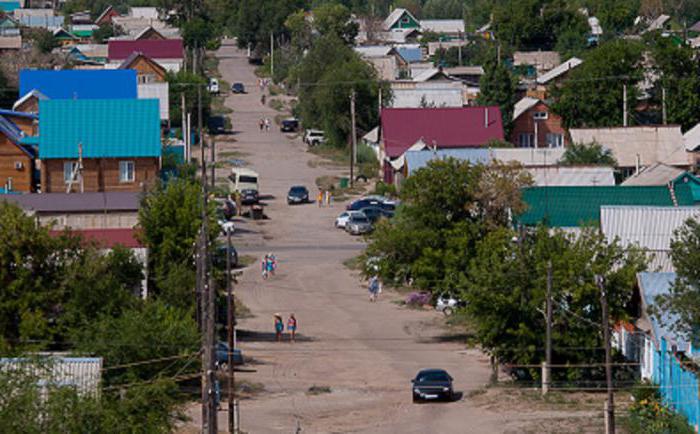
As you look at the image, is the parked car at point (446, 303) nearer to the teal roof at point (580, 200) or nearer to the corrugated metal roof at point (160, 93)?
the teal roof at point (580, 200)

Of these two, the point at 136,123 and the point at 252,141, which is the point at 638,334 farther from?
the point at 252,141

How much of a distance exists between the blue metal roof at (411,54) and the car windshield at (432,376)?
6691cm

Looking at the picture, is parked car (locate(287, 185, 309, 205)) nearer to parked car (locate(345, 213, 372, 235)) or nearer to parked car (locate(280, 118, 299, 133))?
parked car (locate(345, 213, 372, 235))

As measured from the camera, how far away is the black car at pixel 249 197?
59.1 m

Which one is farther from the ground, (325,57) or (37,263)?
(325,57)

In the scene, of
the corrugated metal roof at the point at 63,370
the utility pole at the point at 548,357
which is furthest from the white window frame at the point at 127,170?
the corrugated metal roof at the point at 63,370

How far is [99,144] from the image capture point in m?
55.3

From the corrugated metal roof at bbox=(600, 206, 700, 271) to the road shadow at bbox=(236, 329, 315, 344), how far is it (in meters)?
8.01

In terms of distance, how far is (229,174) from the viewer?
213ft

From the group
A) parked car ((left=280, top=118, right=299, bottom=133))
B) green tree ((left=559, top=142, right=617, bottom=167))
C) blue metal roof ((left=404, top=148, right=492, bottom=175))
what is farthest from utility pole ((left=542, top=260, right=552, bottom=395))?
parked car ((left=280, top=118, right=299, bottom=133))

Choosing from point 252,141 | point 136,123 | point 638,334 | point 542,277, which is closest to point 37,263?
point 542,277

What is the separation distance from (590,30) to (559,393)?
74317 mm

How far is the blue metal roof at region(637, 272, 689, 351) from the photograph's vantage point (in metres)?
30.6

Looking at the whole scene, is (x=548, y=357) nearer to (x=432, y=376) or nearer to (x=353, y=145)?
(x=432, y=376)
